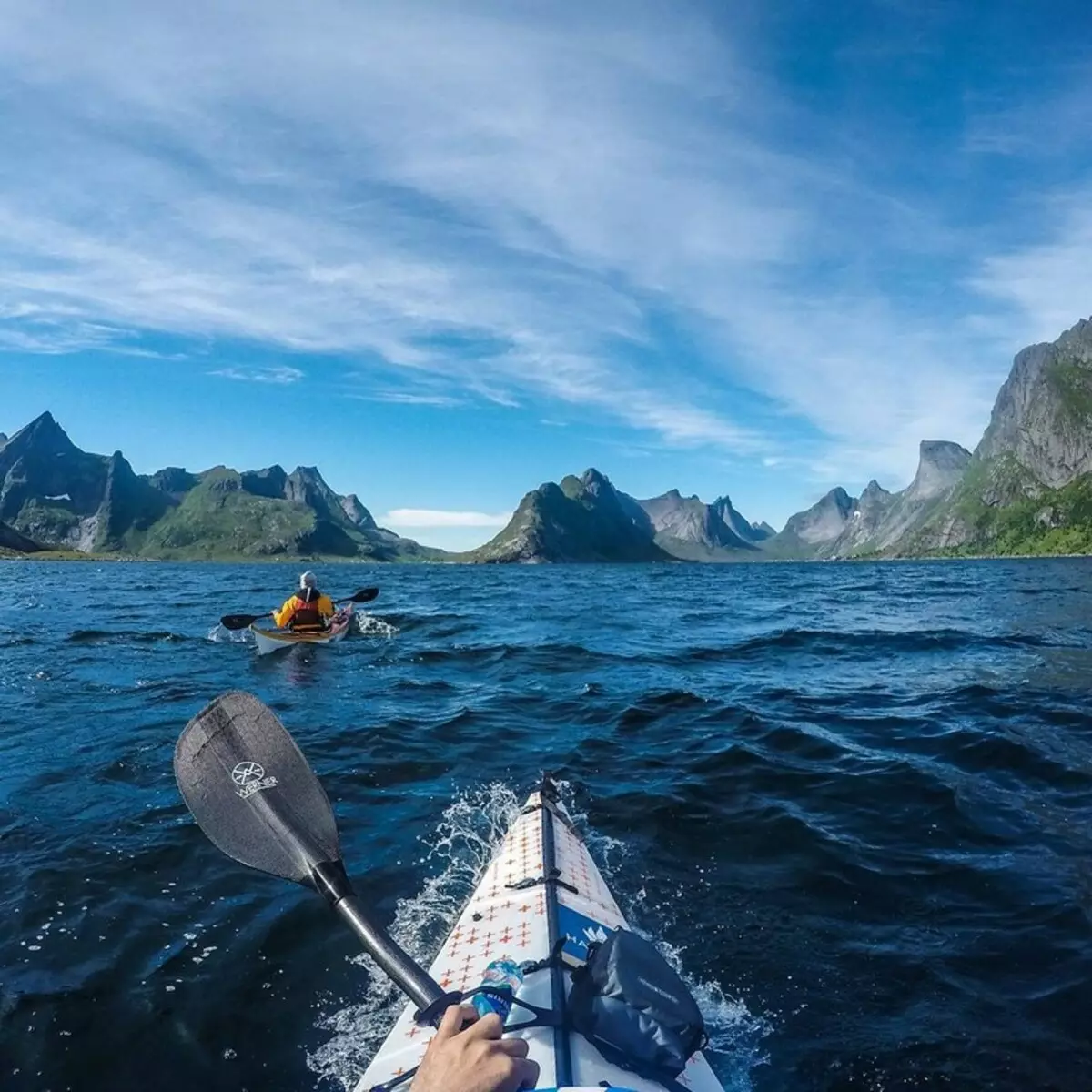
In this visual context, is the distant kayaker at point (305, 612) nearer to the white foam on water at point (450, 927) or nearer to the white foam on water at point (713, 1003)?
the white foam on water at point (450, 927)

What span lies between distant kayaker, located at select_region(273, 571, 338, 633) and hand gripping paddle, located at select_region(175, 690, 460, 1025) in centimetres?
1594

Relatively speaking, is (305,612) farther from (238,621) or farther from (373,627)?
(373,627)

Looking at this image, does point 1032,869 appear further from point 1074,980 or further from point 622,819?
point 622,819

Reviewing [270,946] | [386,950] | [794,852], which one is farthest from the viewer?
[794,852]

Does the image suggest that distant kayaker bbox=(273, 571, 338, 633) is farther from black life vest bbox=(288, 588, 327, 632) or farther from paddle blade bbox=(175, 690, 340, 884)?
paddle blade bbox=(175, 690, 340, 884)

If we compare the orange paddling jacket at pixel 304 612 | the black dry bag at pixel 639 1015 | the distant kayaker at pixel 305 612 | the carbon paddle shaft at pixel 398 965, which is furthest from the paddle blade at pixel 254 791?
the orange paddling jacket at pixel 304 612

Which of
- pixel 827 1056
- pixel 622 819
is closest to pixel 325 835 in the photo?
pixel 827 1056

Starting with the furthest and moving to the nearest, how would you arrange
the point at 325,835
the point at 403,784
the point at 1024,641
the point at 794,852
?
the point at 1024,641 < the point at 403,784 < the point at 794,852 < the point at 325,835

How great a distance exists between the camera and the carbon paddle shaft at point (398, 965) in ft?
11.3

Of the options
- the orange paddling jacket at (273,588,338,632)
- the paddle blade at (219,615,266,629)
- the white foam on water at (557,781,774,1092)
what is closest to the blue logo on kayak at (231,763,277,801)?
the white foam on water at (557,781,774,1092)

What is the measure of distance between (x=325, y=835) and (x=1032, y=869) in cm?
665

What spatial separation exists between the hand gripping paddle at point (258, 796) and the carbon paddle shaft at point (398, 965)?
0.06 metres

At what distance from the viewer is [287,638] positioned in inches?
817

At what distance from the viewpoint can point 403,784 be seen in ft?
31.4
